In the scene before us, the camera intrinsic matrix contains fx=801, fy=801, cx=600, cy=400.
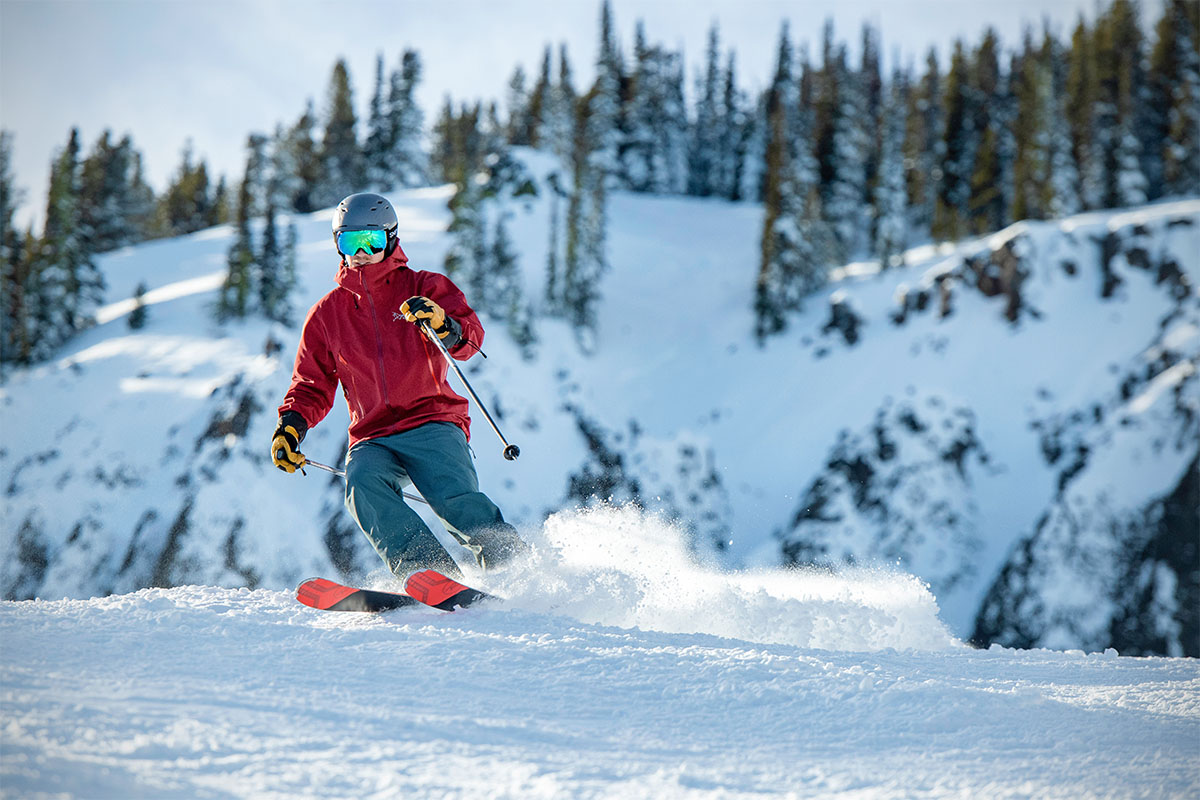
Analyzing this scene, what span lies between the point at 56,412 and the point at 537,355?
14.0 m

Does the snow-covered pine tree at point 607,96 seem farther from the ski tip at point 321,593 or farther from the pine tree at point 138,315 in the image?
the ski tip at point 321,593

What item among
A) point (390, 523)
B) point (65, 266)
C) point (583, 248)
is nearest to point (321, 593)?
point (390, 523)

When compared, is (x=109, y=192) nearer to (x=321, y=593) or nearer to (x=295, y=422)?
(x=295, y=422)

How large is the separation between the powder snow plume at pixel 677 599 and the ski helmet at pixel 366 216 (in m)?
1.71

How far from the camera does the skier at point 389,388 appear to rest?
3.72 meters

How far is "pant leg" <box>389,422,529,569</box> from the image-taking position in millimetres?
3688

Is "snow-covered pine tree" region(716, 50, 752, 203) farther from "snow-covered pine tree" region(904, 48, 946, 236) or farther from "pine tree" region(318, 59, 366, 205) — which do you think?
"pine tree" region(318, 59, 366, 205)

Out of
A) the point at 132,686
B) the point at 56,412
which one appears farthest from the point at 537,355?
the point at 132,686

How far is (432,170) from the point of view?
5241 cm

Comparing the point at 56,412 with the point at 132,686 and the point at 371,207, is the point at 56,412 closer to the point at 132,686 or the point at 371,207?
the point at 371,207

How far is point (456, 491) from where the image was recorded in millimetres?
3824

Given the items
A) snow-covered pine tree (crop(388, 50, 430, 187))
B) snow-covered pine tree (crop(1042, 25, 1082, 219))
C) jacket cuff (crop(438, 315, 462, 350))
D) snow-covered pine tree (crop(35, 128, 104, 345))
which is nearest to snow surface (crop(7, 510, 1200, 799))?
jacket cuff (crop(438, 315, 462, 350))

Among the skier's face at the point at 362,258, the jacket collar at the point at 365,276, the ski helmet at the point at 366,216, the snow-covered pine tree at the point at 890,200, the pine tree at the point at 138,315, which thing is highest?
the snow-covered pine tree at the point at 890,200

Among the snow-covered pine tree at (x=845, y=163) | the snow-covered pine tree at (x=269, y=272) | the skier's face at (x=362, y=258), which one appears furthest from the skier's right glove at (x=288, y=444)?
the snow-covered pine tree at (x=845, y=163)
